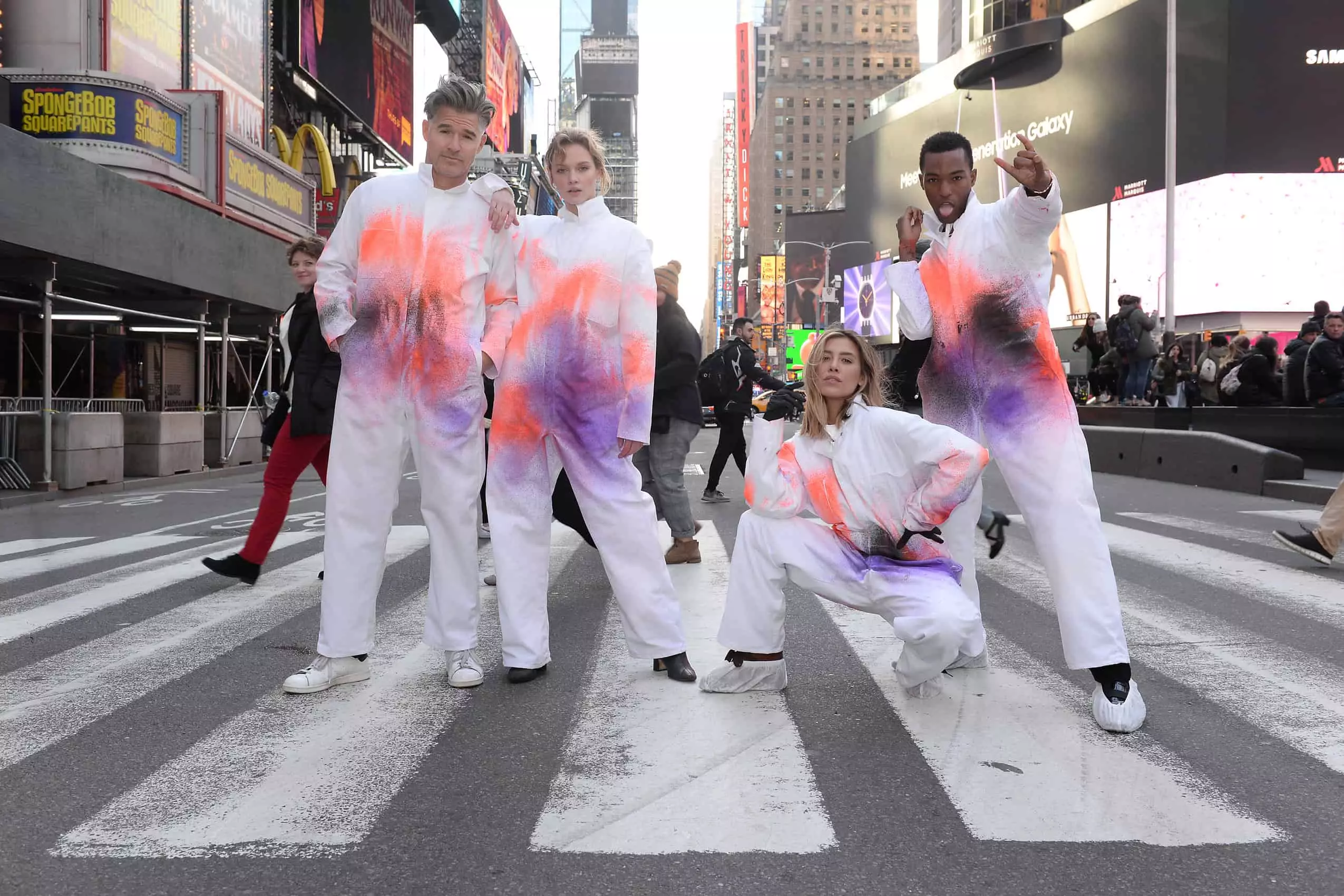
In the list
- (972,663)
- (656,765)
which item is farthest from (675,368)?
(656,765)

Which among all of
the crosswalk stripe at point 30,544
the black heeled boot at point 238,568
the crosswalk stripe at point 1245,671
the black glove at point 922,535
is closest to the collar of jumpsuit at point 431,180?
the black glove at point 922,535

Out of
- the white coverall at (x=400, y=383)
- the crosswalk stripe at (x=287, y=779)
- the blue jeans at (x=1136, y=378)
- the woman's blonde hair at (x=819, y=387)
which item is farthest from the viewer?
the blue jeans at (x=1136, y=378)

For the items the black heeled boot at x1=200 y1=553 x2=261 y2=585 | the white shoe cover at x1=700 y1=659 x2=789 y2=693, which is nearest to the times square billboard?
the black heeled boot at x1=200 y1=553 x2=261 y2=585

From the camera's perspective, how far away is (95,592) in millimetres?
5848

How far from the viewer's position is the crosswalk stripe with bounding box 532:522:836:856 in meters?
2.55

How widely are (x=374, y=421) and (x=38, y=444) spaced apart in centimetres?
1120

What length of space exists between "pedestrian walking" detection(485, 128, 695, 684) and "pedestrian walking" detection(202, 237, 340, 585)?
1787mm

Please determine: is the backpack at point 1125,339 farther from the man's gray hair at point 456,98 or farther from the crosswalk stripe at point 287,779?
the crosswalk stripe at point 287,779

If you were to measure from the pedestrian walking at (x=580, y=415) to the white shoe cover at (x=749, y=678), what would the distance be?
178 millimetres

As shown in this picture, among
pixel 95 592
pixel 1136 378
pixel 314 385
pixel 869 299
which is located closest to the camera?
pixel 314 385

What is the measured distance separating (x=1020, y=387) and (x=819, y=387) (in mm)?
646

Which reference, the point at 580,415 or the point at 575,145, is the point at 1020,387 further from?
the point at 575,145

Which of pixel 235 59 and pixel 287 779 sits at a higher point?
pixel 235 59

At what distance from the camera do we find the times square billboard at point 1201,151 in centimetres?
3762
